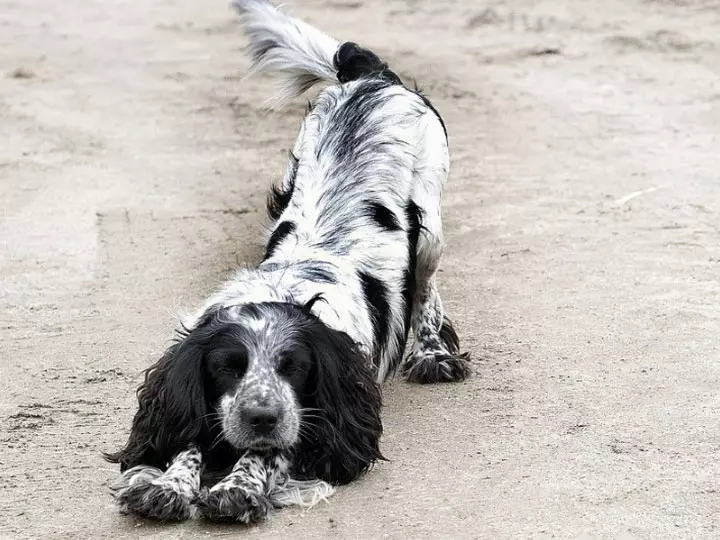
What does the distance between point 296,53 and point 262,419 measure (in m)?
3.03

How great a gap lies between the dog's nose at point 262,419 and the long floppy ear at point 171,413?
0.26m

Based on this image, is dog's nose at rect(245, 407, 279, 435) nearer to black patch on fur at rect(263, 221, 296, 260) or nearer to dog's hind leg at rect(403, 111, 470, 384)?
black patch on fur at rect(263, 221, 296, 260)

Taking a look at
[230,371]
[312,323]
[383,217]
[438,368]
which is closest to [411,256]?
[383,217]

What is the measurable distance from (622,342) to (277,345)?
228cm

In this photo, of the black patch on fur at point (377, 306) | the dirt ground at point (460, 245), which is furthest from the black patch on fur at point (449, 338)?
the black patch on fur at point (377, 306)

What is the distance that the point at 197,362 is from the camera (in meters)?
5.25

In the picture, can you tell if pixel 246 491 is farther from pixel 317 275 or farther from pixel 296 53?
pixel 296 53

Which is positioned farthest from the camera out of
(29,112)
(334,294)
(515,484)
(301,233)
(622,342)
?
(29,112)

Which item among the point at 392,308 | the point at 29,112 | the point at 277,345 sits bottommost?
the point at 29,112

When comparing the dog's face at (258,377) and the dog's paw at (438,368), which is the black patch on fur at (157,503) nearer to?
the dog's face at (258,377)

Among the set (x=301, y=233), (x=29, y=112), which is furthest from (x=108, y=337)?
(x=29, y=112)

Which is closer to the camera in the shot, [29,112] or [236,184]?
[236,184]

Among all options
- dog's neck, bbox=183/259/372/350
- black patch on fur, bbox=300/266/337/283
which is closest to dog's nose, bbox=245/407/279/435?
dog's neck, bbox=183/259/372/350

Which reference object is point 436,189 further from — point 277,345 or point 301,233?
point 277,345
